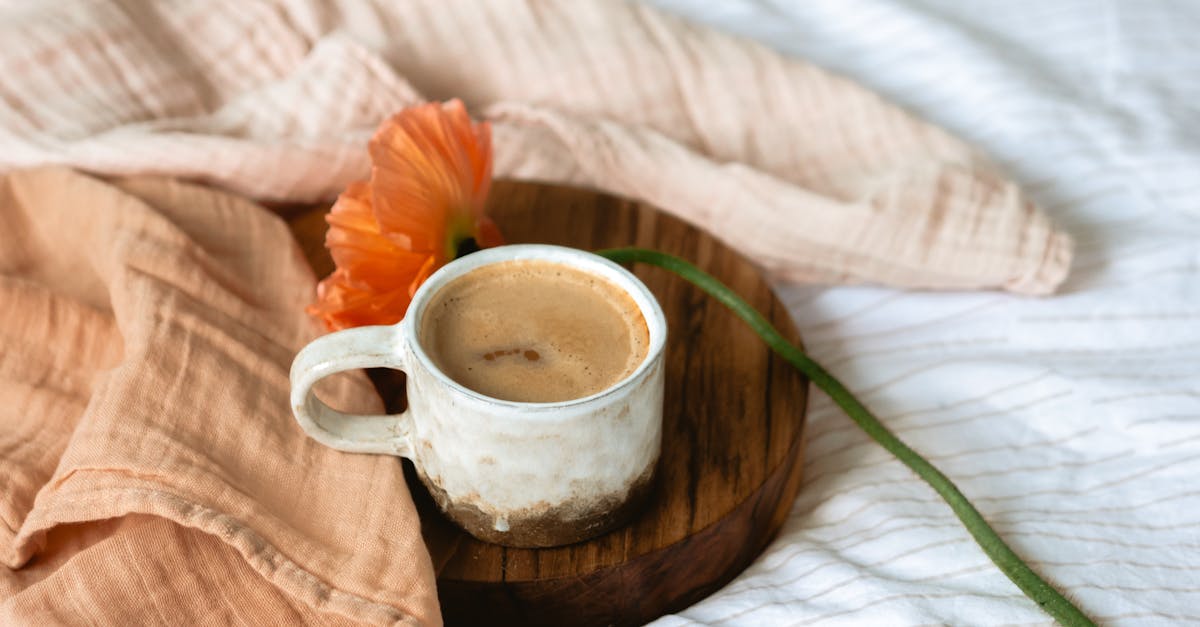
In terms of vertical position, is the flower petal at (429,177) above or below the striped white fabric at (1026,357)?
above

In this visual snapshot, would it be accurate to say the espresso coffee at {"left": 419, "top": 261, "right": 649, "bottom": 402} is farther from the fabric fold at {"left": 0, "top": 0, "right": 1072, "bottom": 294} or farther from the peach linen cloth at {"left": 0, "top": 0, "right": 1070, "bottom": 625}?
the fabric fold at {"left": 0, "top": 0, "right": 1072, "bottom": 294}

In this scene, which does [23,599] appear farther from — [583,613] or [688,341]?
[688,341]

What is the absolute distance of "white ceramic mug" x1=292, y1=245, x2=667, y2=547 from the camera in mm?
518

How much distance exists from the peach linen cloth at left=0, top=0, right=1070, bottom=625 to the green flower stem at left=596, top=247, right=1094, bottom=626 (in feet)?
0.50

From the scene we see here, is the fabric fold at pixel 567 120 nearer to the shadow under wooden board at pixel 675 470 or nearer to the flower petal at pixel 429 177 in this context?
the shadow under wooden board at pixel 675 470

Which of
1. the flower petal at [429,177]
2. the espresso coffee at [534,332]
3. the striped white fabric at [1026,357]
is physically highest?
the flower petal at [429,177]

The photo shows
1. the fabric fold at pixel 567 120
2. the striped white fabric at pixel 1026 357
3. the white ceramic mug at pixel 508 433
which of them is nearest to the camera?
the white ceramic mug at pixel 508 433

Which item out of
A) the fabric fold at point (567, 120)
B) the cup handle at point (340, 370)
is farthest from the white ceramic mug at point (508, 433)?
the fabric fold at point (567, 120)

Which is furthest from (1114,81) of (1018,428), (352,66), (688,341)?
(352,66)

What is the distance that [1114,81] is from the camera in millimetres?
1013

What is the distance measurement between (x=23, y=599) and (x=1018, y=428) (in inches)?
22.1

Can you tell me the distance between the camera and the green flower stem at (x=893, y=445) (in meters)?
0.58

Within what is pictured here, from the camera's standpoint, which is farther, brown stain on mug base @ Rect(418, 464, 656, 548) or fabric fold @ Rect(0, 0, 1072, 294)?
fabric fold @ Rect(0, 0, 1072, 294)

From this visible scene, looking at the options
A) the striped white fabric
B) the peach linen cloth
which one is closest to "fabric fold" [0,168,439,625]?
the peach linen cloth
